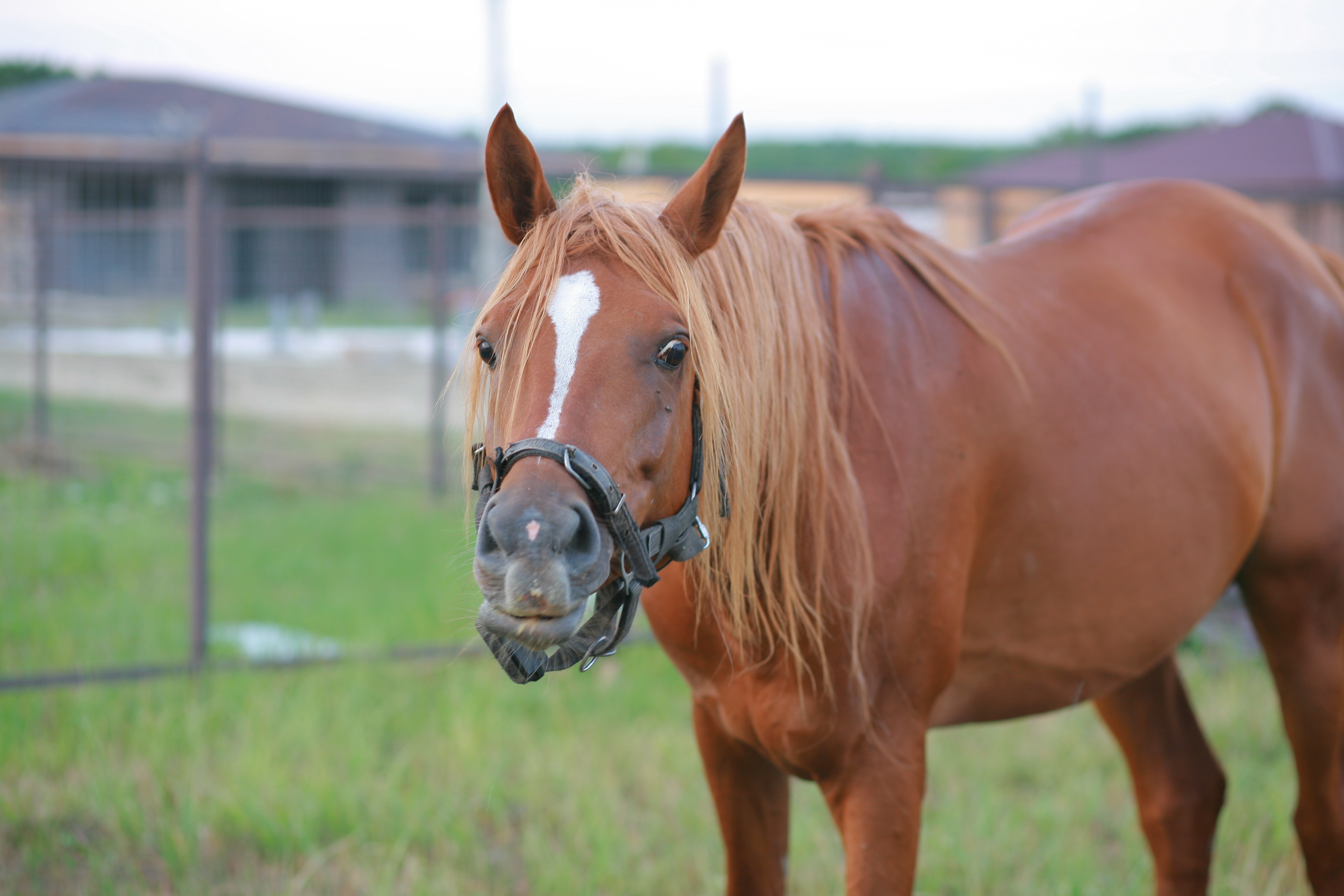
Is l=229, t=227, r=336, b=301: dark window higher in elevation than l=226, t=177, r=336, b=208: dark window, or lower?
lower

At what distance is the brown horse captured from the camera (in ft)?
4.40

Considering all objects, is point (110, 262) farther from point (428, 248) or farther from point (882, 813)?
point (882, 813)

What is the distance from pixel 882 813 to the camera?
1.69 m

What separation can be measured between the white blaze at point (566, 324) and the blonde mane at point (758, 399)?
0.15 ft

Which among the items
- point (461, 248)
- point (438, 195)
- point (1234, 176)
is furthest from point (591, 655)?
point (461, 248)

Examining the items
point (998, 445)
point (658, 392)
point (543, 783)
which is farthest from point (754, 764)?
point (543, 783)

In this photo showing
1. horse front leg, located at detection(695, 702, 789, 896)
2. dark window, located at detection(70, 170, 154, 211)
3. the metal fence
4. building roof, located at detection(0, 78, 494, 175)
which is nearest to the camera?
horse front leg, located at detection(695, 702, 789, 896)

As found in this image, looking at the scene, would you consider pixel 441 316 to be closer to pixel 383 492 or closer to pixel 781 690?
pixel 383 492

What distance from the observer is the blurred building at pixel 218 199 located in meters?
4.69

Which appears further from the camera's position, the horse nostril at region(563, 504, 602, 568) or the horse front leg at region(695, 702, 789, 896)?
the horse front leg at region(695, 702, 789, 896)

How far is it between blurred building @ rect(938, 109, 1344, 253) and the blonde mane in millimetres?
2173

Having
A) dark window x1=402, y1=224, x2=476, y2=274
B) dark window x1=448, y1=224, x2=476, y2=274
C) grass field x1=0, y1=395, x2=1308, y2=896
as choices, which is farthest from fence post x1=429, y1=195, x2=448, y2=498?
dark window x1=402, y1=224, x2=476, y2=274

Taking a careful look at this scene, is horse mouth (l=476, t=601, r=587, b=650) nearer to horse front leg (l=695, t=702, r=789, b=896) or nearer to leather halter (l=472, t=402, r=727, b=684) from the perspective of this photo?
leather halter (l=472, t=402, r=727, b=684)

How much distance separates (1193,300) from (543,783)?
2585 millimetres
